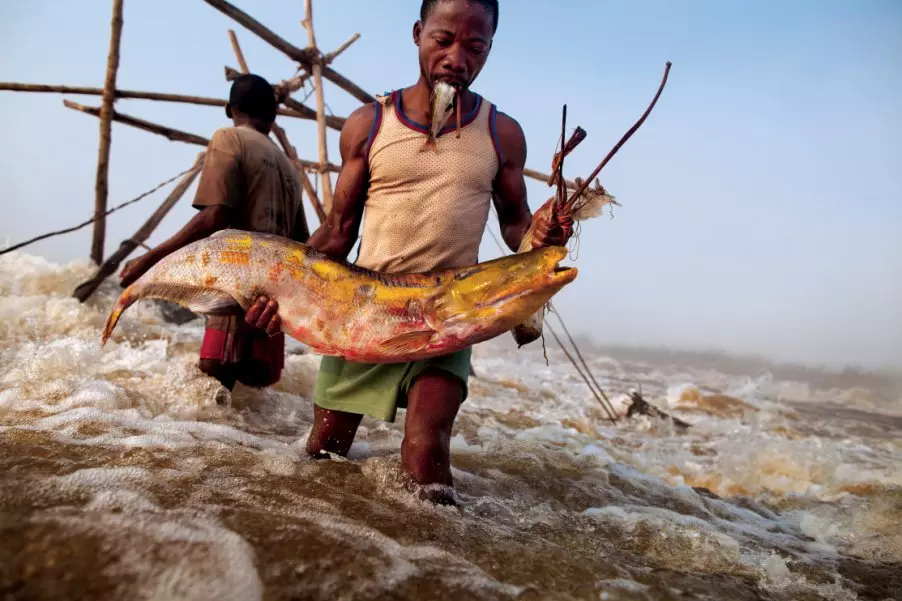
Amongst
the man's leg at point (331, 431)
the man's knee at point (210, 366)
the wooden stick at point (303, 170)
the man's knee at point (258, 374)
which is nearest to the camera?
the man's leg at point (331, 431)

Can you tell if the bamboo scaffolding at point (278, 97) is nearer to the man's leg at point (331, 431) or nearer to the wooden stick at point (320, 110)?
the wooden stick at point (320, 110)

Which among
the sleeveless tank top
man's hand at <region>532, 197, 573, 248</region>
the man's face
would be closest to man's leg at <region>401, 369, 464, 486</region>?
the sleeveless tank top

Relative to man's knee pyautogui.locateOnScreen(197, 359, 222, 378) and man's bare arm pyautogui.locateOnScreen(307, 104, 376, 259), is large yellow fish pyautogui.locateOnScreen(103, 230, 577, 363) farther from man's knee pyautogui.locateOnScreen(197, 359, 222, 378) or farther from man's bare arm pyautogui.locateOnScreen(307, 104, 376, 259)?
man's knee pyautogui.locateOnScreen(197, 359, 222, 378)

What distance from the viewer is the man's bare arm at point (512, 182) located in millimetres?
2373

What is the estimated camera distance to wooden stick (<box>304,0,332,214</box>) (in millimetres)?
6402

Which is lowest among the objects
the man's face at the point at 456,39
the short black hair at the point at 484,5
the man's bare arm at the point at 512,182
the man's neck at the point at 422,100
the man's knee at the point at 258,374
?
the man's knee at the point at 258,374

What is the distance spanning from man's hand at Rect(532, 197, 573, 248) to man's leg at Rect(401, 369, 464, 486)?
2.12ft

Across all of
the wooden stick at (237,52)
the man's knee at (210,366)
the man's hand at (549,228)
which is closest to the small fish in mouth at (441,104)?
the man's hand at (549,228)

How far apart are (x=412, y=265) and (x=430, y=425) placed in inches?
26.3

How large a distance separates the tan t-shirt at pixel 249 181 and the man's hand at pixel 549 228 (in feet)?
6.87

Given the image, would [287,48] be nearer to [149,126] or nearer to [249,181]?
[149,126]

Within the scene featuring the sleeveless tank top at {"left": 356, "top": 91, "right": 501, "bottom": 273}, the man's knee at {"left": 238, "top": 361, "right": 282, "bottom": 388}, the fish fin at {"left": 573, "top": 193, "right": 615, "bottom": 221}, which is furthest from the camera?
the man's knee at {"left": 238, "top": 361, "right": 282, "bottom": 388}

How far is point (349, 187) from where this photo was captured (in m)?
2.39

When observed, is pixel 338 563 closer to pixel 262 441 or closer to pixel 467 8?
pixel 262 441
